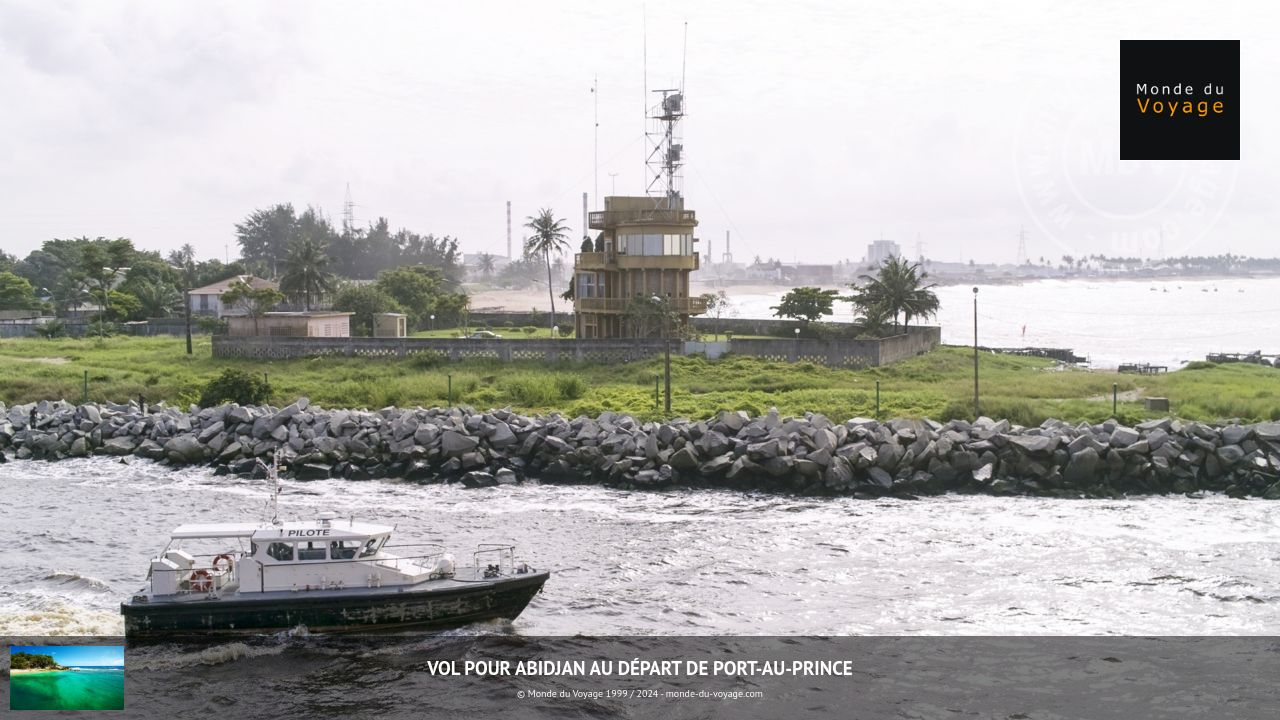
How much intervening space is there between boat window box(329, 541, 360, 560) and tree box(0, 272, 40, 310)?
11154cm

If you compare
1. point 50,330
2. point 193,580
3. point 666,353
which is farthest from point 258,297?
point 193,580

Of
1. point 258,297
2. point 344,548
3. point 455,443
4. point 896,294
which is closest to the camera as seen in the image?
point 344,548

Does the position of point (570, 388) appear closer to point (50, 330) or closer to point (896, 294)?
point (896, 294)

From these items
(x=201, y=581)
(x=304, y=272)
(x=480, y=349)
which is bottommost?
(x=201, y=581)

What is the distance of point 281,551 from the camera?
28.9m

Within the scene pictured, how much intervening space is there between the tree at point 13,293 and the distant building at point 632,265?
245 feet

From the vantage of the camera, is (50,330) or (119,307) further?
(119,307)

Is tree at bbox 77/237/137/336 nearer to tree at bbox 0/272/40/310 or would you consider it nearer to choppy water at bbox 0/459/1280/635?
tree at bbox 0/272/40/310

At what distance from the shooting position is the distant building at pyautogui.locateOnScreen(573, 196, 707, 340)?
77562mm

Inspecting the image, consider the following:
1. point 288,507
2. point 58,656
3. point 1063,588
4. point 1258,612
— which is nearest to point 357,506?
point 288,507

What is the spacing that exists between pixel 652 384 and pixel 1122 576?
111 feet

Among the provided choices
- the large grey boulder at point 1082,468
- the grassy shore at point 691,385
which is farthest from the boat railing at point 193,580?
the large grey boulder at point 1082,468

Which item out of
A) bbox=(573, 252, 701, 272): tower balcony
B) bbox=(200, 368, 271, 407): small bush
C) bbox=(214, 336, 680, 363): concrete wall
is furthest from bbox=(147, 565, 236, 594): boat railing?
bbox=(573, 252, 701, 272): tower balcony

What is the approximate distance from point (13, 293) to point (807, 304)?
285 feet
